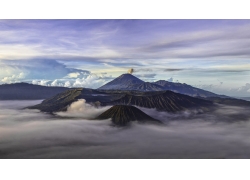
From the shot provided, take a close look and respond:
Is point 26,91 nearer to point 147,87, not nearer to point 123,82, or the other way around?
point 123,82

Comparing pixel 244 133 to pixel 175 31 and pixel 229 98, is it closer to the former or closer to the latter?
pixel 229 98

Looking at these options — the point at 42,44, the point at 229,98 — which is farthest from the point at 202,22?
the point at 42,44

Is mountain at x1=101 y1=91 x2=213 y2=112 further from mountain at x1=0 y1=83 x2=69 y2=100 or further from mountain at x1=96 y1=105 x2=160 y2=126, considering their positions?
mountain at x1=0 y1=83 x2=69 y2=100

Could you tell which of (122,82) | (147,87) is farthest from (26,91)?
(147,87)

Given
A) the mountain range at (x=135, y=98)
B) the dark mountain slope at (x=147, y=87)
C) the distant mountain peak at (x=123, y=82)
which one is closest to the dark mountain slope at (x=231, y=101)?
the mountain range at (x=135, y=98)

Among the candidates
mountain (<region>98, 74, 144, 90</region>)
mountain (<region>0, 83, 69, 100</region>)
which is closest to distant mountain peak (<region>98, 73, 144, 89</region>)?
mountain (<region>98, 74, 144, 90</region>)

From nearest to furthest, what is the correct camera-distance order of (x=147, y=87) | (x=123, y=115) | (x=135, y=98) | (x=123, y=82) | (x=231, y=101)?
1. (x=123, y=115)
2. (x=123, y=82)
3. (x=231, y=101)
4. (x=135, y=98)
5. (x=147, y=87)
